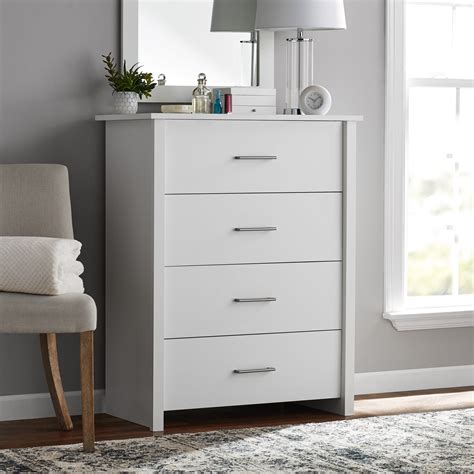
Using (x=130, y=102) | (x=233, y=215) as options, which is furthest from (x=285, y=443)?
(x=130, y=102)

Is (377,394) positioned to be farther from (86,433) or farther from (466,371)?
(86,433)

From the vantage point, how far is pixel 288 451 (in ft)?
10.0

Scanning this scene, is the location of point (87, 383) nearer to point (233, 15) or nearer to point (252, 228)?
point (252, 228)

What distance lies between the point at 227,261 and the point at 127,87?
67 cm

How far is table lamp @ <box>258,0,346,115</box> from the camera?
11.8 feet

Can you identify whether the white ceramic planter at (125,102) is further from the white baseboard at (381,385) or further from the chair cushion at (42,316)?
the white baseboard at (381,385)

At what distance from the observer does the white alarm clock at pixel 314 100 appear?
3592 mm

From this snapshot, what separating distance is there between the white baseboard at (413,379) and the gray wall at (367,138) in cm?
3

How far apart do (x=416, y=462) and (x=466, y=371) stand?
130cm

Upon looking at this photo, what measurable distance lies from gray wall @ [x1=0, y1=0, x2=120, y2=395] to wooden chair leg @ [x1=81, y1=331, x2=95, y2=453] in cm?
61

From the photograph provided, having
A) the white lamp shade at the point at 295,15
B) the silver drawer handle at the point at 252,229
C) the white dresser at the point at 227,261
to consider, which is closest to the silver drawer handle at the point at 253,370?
→ the white dresser at the point at 227,261

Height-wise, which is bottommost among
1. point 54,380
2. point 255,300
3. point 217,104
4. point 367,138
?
point 54,380

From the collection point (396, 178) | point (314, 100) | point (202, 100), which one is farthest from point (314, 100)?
point (396, 178)

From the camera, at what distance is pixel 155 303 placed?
3.31 metres
